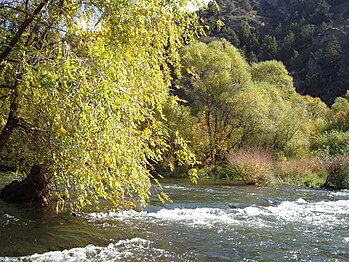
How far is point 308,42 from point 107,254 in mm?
112930

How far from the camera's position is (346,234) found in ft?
35.4

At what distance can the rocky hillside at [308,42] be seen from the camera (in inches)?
3835

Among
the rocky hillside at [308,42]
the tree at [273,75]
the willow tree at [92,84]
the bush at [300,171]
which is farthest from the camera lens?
the rocky hillside at [308,42]

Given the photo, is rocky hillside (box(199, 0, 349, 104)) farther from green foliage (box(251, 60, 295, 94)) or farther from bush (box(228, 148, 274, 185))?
bush (box(228, 148, 274, 185))

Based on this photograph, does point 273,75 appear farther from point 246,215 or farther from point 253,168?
point 246,215

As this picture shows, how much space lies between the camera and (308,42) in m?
111

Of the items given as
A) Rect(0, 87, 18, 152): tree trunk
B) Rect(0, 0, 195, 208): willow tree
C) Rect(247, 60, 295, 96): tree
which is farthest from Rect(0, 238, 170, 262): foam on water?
Rect(247, 60, 295, 96): tree

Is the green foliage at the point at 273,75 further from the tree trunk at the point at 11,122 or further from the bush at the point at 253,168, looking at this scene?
the tree trunk at the point at 11,122

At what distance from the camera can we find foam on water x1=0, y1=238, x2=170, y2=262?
7738 mm

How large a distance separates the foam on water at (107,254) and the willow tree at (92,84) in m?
1.07

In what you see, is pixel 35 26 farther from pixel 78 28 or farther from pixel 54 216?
pixel 54 216

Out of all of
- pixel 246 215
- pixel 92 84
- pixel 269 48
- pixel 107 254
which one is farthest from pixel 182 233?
pixel 269 48

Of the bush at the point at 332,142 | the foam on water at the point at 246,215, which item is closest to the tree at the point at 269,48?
the bush at the point at 332,142

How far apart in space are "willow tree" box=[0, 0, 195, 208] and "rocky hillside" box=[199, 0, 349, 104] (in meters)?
81.2
